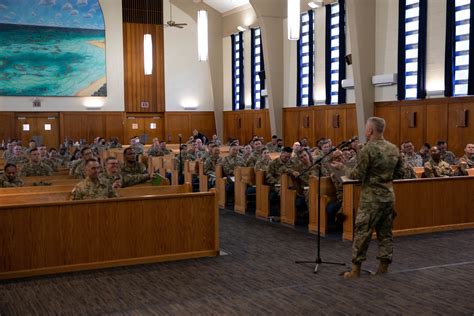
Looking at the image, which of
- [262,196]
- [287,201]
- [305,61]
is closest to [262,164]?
[262,196]

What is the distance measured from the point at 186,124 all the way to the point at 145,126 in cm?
177

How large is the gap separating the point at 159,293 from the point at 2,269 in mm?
1835

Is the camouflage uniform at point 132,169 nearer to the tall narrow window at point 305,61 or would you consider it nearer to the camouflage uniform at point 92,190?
the camouflage uniform at point 92,190

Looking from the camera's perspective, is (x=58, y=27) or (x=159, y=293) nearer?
(x=159, y=293)

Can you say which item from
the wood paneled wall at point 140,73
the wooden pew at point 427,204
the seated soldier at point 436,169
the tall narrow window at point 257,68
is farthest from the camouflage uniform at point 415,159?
the wood paneled wall at point 140,73

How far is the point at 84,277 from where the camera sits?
603cm

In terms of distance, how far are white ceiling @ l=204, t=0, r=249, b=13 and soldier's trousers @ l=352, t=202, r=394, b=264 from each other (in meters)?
18.2

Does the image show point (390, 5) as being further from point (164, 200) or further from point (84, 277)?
point (84, 277)

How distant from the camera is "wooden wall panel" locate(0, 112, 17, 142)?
2173 cm

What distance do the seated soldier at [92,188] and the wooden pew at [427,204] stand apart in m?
3.15

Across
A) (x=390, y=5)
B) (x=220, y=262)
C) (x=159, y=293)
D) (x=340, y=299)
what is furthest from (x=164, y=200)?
(x=390, y=5)

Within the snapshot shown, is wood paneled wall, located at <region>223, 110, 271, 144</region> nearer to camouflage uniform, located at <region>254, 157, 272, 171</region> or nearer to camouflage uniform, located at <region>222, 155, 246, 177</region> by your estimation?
camouflage uniform, located at <region>222, 155, 246, 177</region>

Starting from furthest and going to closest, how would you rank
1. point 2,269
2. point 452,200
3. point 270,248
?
point 452,200 < point 270,248 < point 2,269

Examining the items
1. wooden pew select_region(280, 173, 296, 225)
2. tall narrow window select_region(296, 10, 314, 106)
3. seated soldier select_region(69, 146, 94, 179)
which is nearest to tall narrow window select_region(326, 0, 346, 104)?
tall narrow window select_region(296, 10, 314, 106)
